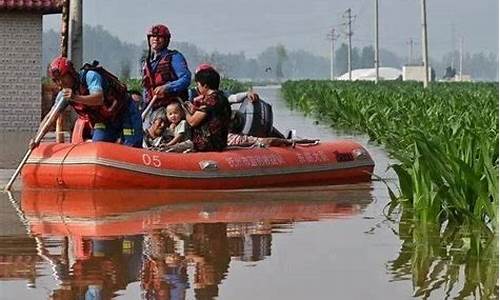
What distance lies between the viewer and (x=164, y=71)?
48.7 feet

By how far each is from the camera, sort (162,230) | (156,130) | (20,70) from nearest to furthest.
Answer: (162,230)
(156,130)
(20,70)

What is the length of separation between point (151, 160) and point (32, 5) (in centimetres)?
1549

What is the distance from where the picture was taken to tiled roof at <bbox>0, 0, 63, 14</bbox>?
2826cm

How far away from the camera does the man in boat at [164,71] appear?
14.7 metres

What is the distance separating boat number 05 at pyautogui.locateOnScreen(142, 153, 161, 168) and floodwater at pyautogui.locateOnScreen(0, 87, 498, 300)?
0.32m

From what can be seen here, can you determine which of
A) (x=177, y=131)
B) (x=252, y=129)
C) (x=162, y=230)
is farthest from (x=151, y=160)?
(x=162, y=230)

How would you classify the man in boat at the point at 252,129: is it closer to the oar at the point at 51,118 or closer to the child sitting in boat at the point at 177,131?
the child sitting in boat at the point at 177,131

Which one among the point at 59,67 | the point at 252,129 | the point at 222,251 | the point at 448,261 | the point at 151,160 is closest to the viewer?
the point at 448,261

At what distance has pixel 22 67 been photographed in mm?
29188

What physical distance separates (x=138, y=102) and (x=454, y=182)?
6.10 m

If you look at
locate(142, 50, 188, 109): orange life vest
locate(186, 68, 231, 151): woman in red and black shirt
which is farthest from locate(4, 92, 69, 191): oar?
locate(186, 68, 231, 151): woman in red and black shirt

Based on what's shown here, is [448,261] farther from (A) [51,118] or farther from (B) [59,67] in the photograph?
(A) [51,118]

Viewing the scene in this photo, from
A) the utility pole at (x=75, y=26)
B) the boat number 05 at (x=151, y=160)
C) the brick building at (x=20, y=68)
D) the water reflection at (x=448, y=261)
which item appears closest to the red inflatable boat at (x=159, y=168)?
the boat number 05 at (x=151, y=160)

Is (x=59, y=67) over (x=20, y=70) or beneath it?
beneath
